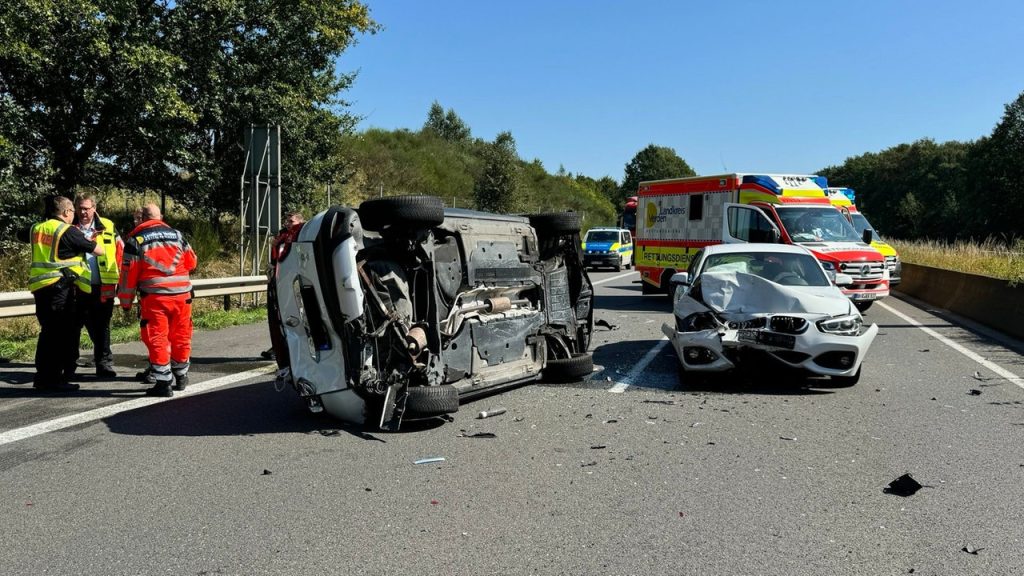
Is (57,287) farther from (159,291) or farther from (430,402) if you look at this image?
(430,402)

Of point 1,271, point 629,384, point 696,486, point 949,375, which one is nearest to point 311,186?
point 1,271

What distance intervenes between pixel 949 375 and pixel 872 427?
321 centimetres

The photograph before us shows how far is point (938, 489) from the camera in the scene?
4625mm

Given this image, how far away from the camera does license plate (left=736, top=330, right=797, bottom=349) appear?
7.35m

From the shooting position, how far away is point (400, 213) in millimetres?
5820

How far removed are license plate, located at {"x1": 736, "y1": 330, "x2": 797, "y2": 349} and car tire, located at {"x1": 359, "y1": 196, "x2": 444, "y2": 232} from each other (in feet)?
10.8

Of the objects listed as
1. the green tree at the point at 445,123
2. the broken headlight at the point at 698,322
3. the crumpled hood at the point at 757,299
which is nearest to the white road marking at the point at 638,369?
the broken headlight at the point at 698,322

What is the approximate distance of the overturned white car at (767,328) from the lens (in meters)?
7.39

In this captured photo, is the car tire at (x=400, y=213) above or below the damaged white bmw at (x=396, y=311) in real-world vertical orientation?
above

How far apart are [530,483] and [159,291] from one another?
4.06 meters

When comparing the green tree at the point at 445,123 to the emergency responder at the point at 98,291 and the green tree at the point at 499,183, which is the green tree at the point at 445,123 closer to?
the green tree at the point at 499,183

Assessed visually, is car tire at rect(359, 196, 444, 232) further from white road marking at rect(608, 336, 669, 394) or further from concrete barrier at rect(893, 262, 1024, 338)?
concrete barrier at rect(893, 262, 1024, 338)

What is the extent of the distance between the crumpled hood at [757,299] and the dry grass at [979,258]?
24.6ft

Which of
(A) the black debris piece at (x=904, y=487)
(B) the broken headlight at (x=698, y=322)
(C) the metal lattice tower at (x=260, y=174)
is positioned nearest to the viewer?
(A) the black debris piece at (x=904, y=487)
